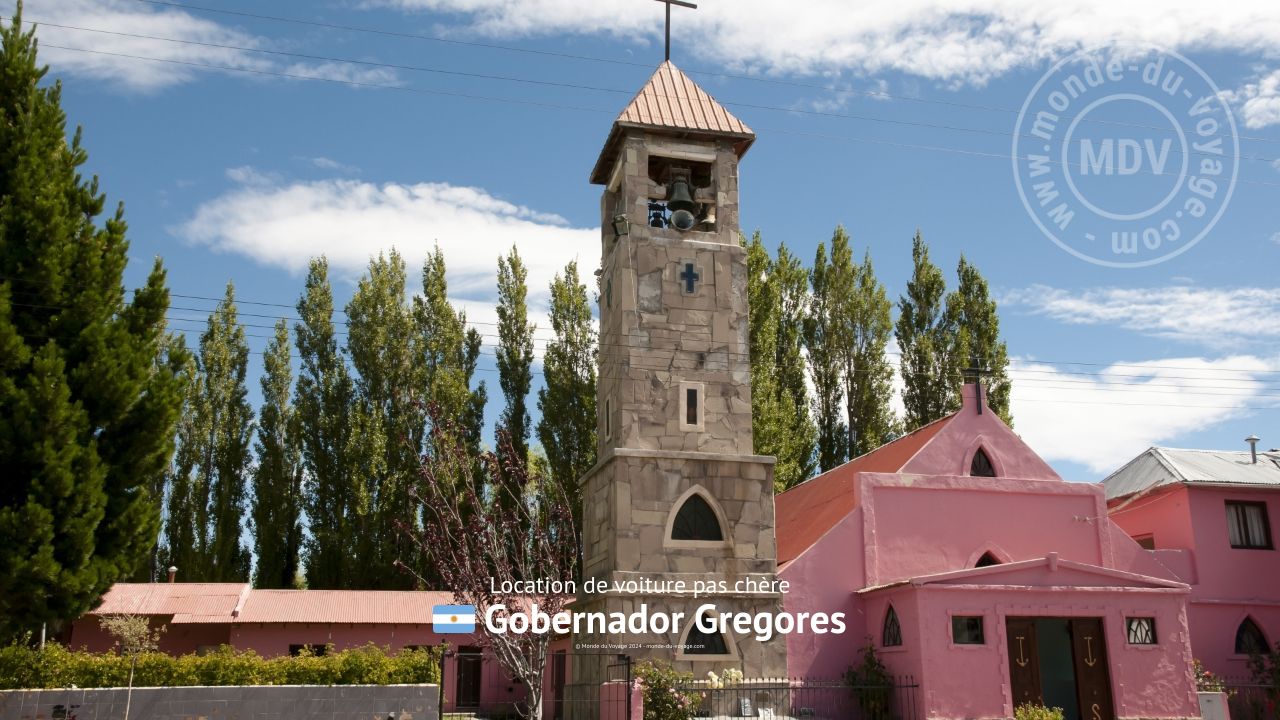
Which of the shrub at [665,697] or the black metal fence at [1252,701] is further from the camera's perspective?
the black metal fence at [1252,701]

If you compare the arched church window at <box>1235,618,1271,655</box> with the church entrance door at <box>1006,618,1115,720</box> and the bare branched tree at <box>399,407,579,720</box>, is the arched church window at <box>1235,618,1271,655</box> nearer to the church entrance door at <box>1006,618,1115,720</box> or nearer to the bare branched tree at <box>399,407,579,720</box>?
the church entrance door at <box>1006,618,1115,720</box>

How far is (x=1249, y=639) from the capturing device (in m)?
23.9

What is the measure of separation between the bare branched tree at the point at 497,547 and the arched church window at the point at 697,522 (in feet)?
8.86

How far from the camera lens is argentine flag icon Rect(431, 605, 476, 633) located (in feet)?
83.8

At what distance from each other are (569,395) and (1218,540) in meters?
17.7

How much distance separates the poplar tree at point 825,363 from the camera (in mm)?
33531

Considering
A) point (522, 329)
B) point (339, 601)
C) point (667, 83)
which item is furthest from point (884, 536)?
point (522, 329)

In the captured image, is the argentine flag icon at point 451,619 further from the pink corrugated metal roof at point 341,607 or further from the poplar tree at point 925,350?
the poplar tree at point 925,350

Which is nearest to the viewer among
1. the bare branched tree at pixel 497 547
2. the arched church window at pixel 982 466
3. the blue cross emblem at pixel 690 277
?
the bare branched tree at pixel 497 547

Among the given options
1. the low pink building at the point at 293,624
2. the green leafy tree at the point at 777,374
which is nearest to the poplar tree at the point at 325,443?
the low pink building at the point at 293,624

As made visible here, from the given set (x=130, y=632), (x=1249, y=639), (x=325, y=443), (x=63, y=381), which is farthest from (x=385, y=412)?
(x=1249, y=639)

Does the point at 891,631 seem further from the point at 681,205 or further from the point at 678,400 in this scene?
the point at 681,205

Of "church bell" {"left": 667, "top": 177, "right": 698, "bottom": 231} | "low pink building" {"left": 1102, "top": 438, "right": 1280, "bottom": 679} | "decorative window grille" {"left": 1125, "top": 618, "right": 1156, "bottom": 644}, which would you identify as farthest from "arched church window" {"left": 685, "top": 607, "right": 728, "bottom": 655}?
"low pink building" {"left": 1102, "top": 438, "right": 1280, "bottom": 679}

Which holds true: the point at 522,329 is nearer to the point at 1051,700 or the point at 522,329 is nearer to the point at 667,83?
the point at 667,83
